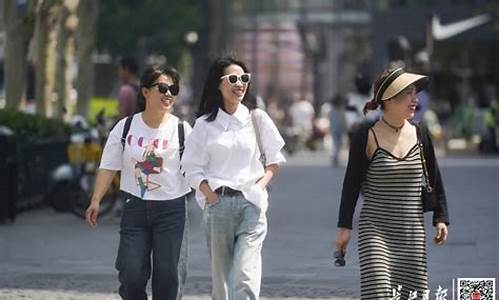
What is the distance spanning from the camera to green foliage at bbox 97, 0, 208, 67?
5491 centimetres

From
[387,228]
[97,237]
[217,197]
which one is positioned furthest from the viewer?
[97,237]

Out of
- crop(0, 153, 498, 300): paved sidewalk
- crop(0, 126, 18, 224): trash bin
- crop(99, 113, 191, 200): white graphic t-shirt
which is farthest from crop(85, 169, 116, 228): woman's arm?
crop(0, 126, 18, 224): trash bin

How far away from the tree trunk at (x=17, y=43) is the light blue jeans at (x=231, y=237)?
13.5m

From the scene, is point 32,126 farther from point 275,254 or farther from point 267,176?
point 267,176

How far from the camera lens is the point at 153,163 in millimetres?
9188

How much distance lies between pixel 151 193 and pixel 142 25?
46403 mm

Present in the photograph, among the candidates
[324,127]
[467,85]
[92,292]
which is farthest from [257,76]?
[92,292]

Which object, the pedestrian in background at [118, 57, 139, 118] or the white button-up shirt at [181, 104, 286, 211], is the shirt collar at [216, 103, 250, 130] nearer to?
the white button-up shirt at [181, 104, 286, 211]

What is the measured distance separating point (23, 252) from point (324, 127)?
103 ft

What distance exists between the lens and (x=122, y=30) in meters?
55.1

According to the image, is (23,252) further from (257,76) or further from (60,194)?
(257,76)

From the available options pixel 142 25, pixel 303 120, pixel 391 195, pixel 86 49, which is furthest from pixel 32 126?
pixel 142 25

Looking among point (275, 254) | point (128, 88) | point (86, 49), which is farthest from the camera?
point (86, 49)

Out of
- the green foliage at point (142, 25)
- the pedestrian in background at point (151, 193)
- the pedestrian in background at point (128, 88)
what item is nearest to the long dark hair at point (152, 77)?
the pedestrian in background at point (151, 193)
